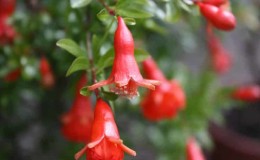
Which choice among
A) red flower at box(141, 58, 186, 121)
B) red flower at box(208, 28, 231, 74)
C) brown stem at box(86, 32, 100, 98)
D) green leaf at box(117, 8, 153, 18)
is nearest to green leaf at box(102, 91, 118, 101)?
brown stem at box(86, 32, 100, 98)

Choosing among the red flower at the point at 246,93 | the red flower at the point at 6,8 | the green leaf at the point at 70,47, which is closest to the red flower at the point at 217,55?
the red flower at the point at 246,93

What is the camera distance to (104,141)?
0.61 meters

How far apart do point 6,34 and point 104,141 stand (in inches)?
17.0

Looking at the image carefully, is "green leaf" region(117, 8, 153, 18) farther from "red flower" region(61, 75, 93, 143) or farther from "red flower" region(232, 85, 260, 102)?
"red flower" region(232, 85, 260, 102)

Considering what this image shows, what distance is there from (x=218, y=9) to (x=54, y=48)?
15.6 inches

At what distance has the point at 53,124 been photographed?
132 cm

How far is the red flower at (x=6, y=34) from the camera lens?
0.95 metres

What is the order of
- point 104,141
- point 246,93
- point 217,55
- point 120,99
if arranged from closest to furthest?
point 104,141
point 120,99
point 246,93
point 217,55

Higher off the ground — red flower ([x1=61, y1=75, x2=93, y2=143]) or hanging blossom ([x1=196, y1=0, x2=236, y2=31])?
hanging blossom ([x1=196, y1=0, x2=236, y2=31])

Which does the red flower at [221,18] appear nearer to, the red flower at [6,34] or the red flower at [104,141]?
the red flower at [104,141]

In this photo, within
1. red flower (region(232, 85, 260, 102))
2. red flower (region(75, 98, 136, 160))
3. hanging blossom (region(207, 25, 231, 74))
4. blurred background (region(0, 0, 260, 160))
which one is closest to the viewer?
red flower (region(75, 98, 136, 160))

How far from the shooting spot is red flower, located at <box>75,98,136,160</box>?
60 centimetres

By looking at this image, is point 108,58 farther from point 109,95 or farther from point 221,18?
point 221,18

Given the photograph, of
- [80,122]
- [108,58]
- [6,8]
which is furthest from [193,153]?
[6,8]
